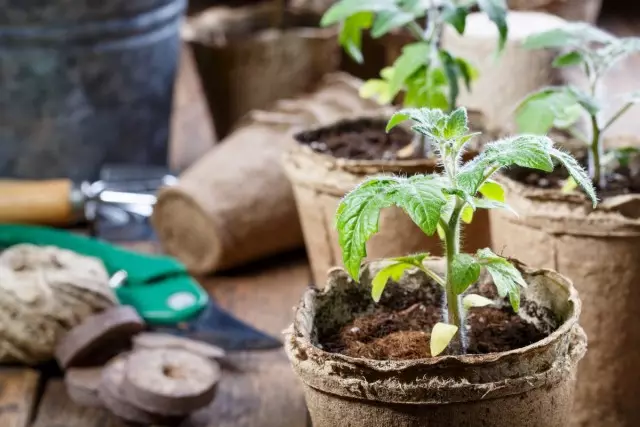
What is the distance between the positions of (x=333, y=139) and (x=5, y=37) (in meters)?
0.83

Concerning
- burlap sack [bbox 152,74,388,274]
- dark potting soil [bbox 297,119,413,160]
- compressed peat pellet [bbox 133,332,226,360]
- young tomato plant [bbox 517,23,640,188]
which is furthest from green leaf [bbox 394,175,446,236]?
burlap sack [bbox 152,74,388,274]

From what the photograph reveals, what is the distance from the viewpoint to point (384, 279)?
91 cm

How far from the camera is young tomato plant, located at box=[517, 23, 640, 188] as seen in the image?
1.12 meters

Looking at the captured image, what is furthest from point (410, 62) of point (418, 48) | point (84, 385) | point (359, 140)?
point (84, 385)

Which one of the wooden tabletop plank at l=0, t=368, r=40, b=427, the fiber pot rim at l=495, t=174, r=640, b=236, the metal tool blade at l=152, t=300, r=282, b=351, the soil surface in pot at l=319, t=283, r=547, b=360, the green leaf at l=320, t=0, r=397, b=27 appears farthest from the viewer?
the metal tool blade at l=152, t=300, r=282, b=351

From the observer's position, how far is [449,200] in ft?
2.75

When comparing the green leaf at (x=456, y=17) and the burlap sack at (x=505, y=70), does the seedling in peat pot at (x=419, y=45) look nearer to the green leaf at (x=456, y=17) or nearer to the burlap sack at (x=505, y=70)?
the green leaf at (x=456, y=17)

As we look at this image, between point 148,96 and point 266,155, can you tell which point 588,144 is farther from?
point 148,96

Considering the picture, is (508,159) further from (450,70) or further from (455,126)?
(450,70)

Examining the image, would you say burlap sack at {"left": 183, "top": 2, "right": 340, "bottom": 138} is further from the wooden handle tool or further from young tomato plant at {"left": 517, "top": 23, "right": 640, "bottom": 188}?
young tomato plant at {"left": 517, "top": 23, "right": 640, "bottom": 188}

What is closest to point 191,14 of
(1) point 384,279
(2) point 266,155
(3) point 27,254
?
(2) point 266,155

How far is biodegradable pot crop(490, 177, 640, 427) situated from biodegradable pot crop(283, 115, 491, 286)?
138mm

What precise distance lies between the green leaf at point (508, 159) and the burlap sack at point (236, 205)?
3.16 ft

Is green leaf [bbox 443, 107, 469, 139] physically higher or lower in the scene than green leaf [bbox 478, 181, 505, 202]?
higher
